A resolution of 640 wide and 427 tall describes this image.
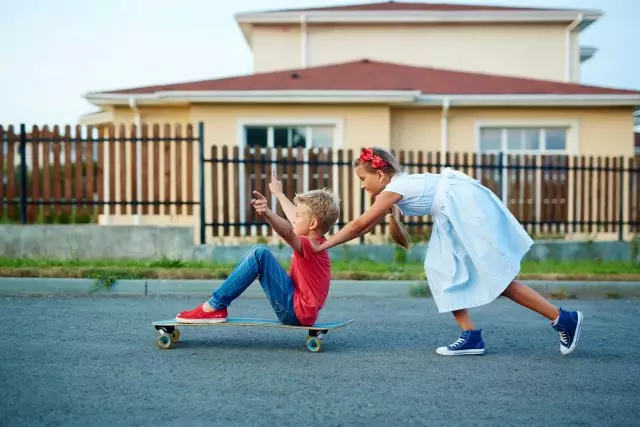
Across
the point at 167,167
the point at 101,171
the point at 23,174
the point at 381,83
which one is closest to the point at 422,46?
the point at 381,83

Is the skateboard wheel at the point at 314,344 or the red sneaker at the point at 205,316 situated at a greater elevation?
the red sneaker at the point at 205,316

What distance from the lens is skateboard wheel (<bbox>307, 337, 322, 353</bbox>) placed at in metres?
5.65

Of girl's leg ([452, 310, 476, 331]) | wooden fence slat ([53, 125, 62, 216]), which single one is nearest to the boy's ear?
girl's leg ([452, 310, 476, 331])

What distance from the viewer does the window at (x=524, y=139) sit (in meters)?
17.2

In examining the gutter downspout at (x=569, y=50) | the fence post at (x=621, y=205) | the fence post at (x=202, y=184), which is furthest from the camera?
the gutter downspout at (x=569, y=50)

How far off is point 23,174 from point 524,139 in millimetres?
10483

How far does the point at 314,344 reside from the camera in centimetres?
567

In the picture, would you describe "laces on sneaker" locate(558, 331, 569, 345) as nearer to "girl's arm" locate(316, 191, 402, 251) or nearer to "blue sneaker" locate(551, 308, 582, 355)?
"blue sneaker" locate(551, 308, 582, 355)

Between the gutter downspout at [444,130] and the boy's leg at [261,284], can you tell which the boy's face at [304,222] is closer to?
the boy's leg at [261,284]

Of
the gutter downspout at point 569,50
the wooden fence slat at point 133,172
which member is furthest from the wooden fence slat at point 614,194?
the gutter downspout at point 569,50

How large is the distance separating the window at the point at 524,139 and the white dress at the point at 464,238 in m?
11.8

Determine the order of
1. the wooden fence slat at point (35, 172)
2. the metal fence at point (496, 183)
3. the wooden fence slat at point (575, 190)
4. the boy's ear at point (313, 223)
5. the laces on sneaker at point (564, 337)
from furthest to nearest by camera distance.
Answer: the wooden fence slat at point (575, 190) → the metal fence at point (496, 183) → the wooden fence slat at point (35, 172) → the laces on sneaker at point (564, 337) → the boy's ear at point (313, 223)

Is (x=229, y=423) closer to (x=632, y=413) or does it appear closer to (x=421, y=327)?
(x=632, y=413)

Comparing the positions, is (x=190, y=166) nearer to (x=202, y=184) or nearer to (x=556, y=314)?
(x=202, y=184)
